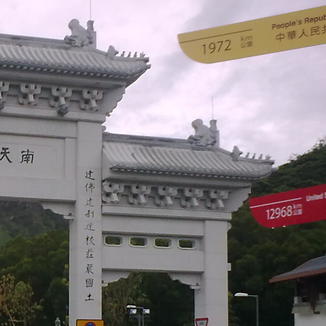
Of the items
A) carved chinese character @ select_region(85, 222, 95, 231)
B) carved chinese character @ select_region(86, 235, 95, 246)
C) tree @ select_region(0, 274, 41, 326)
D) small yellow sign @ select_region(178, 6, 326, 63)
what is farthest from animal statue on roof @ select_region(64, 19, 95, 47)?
tree @ select_region(0, 274, 41, 326)

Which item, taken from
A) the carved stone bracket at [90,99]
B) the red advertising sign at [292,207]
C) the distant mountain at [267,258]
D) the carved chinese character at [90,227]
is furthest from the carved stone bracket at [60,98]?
the distant mountain at [267,258]

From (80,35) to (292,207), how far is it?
18.2 feet

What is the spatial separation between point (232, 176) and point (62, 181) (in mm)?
3651

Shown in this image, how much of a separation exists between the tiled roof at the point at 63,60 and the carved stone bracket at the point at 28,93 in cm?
43

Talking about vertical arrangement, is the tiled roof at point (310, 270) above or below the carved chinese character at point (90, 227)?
below

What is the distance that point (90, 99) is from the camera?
19.3 m

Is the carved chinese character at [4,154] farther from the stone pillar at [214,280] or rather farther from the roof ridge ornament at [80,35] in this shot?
the stone pillar at [214,280]

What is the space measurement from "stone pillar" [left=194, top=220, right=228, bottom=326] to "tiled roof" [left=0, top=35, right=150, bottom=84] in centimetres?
371

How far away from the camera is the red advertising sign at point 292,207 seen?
18.5 metres

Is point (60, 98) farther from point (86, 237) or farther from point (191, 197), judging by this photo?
point (191, 197)

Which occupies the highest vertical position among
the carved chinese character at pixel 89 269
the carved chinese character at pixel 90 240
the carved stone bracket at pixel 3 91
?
the carved stone bracket at pixel 3 91

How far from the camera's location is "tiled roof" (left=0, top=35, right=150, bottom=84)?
18.3m

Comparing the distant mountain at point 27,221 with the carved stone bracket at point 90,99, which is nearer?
the carved stone bracket at point 90,99

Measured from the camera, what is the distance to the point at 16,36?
19.2 meters
